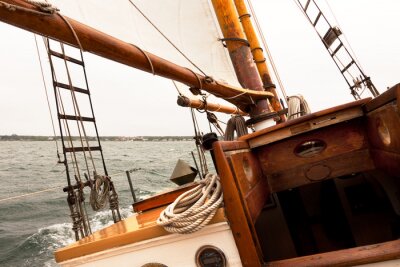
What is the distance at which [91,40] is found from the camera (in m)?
1.85

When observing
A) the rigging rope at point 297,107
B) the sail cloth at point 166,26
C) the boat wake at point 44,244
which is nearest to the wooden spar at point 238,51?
the sail cloth at point 166,26

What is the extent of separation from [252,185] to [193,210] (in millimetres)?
541

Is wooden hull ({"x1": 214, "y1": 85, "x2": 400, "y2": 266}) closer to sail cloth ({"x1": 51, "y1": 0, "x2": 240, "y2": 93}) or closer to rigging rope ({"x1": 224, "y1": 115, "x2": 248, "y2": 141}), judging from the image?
rigging rope ({"x1": 224, "y1": 115, "x2": 248, "y2": 141})

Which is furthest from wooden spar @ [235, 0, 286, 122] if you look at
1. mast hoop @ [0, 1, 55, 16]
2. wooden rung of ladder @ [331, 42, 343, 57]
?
wooden rung of ladder @ [331, 42, 343, 57]

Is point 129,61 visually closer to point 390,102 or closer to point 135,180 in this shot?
point 390,102

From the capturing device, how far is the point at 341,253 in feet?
4.60

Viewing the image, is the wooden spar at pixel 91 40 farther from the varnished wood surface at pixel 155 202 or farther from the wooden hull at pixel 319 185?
the varnished wood surface at pixel 155 202

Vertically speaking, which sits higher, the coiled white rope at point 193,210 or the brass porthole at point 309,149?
the brass porthole at point 309,149

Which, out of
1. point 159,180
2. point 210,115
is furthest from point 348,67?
point 159,180

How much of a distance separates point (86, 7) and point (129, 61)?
735mm

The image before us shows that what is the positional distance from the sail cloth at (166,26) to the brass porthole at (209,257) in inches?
80.1

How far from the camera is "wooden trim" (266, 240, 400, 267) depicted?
131 cm

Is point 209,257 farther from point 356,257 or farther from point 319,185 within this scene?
point 319,185

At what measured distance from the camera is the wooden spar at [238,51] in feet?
12.9
